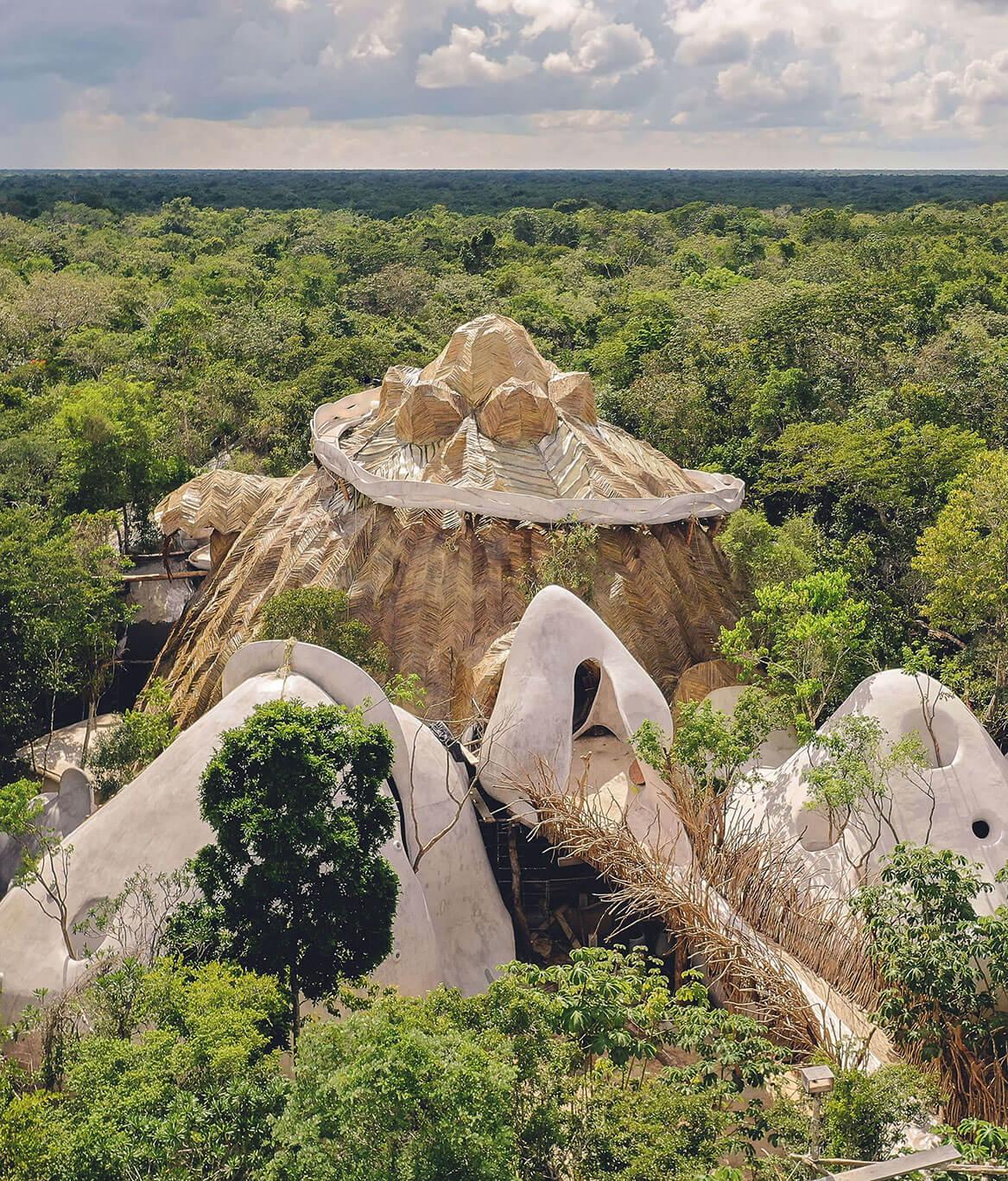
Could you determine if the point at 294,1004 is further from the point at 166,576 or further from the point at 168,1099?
the point at 166,576


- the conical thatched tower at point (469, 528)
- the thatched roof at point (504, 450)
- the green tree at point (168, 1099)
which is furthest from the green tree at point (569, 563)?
the green tree at point (168, 1099)

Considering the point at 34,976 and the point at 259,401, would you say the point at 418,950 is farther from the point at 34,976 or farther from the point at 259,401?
the point at 259,401

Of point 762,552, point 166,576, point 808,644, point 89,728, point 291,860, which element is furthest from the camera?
point 166,576

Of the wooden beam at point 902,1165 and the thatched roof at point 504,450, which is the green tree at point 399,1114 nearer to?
the wooden beam at point 902,1165

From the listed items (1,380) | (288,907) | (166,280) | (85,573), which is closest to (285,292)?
(166,280)

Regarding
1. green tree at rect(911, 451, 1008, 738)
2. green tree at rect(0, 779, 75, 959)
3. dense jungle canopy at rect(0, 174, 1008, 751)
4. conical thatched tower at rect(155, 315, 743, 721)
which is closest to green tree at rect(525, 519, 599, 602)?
conical thatched tower at rect(155, 315, 743, 721)

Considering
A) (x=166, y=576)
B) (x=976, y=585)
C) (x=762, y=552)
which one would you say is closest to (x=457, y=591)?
(x=762, y=552)
